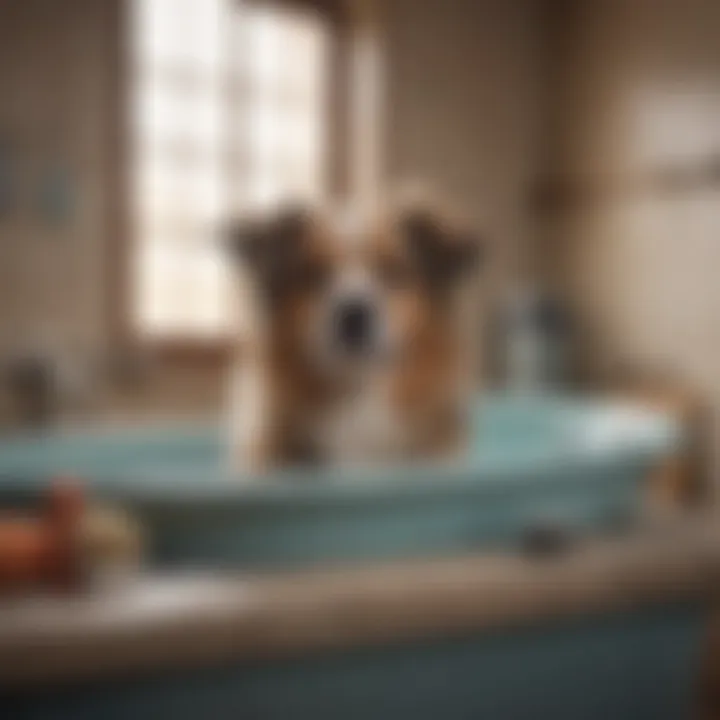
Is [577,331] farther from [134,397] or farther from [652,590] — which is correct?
[652,590]

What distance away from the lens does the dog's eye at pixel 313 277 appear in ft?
3.88

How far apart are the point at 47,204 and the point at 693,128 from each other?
4.21 ft

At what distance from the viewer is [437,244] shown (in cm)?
121

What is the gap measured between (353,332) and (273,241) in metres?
0.13

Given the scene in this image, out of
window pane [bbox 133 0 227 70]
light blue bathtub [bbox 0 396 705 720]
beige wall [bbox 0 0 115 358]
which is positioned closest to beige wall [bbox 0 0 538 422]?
beige wall [bbox 0 0 115 358]

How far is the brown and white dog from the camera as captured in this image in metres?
1.18

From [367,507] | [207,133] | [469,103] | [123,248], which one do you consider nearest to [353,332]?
[367,507]

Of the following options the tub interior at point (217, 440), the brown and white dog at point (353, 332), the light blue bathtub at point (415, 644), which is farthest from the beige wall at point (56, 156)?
the light blue bathtub at point (415, 644)

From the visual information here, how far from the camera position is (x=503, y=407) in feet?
6.48

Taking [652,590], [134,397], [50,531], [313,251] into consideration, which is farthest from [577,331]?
[50,531]

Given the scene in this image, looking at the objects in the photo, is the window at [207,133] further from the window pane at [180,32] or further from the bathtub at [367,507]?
the bathtub at [367,507]

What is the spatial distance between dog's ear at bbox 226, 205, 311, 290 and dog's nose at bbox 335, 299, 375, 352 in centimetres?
8

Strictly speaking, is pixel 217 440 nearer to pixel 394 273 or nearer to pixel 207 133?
pixel 394 273

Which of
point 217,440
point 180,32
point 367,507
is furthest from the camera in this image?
point 180,32
